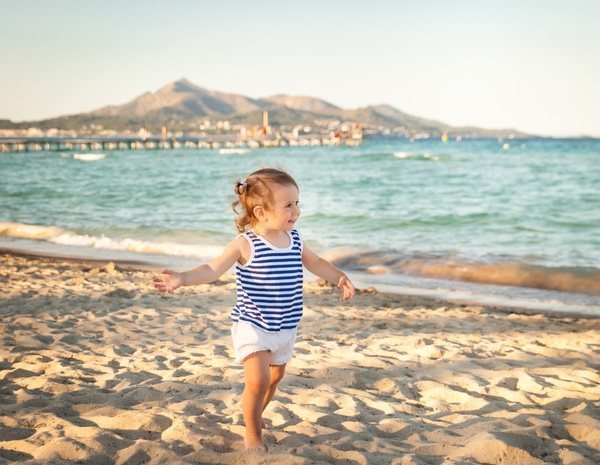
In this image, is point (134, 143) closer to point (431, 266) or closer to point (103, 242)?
point (103, 242)

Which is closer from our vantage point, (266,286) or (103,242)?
(266,286)

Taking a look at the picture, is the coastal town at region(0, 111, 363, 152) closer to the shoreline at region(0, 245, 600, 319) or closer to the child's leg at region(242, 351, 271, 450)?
the shoreline at region(0, 245, 600, 319)

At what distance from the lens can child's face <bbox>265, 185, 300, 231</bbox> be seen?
3.14 meters

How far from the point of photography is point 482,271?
33.9 feet

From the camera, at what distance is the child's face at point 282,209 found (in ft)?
10.3

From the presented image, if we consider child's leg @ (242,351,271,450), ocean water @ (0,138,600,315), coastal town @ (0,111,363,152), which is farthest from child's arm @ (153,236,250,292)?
coastal town @ (0,111,363,152)

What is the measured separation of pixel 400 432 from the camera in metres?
3.63

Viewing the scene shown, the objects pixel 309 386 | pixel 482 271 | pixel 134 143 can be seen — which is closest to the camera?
pixel 309 386

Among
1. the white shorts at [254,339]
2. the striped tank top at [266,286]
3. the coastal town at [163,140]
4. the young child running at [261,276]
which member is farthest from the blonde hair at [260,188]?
the coastal town at [163,140]

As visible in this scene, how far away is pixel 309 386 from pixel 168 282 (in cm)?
189

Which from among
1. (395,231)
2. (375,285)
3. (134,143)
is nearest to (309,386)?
(375,285)

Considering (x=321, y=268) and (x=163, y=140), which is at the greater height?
(x=163, y=140)

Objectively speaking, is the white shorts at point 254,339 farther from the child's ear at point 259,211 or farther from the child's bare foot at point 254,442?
the child's ear at point 259,211

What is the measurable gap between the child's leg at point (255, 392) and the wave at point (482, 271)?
7.37 metres
